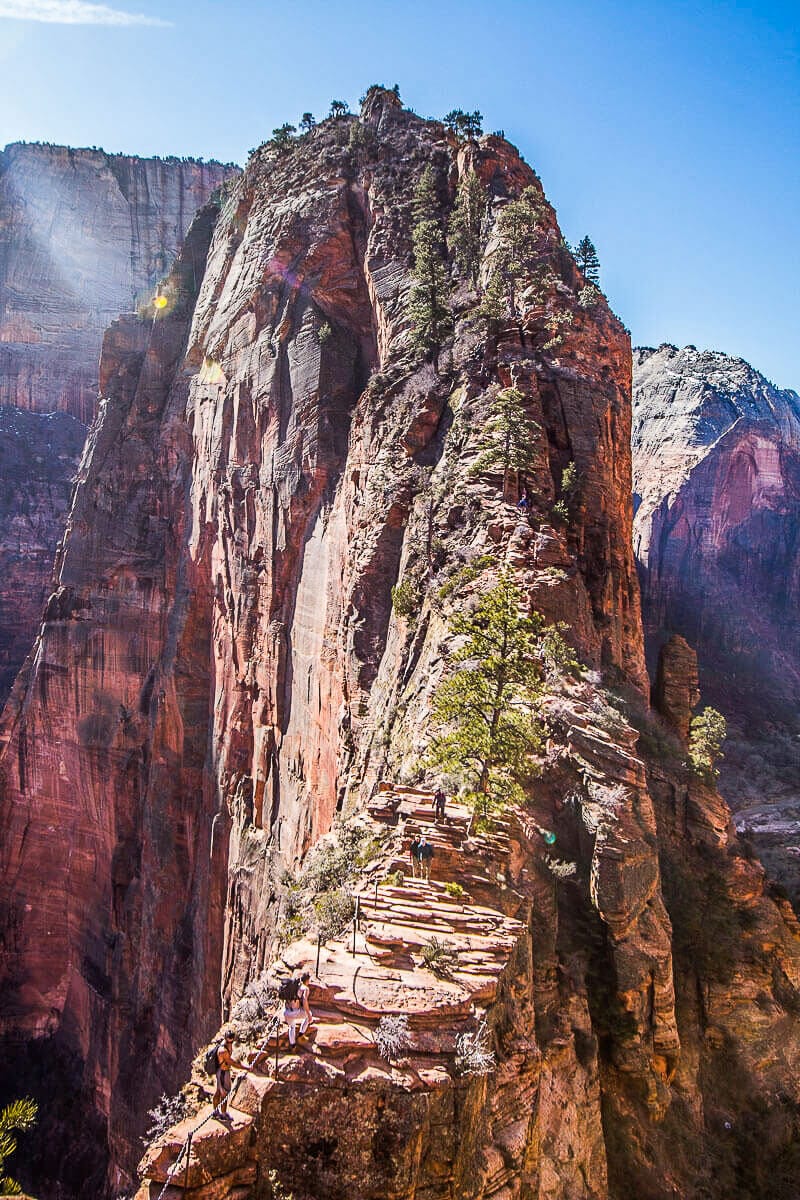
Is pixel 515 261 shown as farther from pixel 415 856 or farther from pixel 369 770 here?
pixel 415 856

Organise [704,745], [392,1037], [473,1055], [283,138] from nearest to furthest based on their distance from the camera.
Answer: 1. [392,1037]
2. [473,1055]
3. [704,745]
4. [283,138]

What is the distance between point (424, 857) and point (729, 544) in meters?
76.4

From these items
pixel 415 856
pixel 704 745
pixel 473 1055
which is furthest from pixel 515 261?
pixel 473 1055

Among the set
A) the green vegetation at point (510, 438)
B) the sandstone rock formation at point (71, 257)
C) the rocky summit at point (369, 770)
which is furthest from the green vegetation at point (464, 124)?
the sandstone rock formation at point (71, 257)

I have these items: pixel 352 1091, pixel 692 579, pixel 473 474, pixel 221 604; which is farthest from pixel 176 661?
pixel 692 579

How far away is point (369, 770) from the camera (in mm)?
23828

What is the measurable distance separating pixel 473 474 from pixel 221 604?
23.0 m

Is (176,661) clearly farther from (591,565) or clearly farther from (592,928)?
(592,928)

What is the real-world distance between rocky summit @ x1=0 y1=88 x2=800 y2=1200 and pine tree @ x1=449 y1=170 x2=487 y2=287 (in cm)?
14

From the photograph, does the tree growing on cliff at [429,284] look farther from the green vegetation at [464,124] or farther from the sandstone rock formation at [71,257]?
the sandstone rock formation at [71,257]

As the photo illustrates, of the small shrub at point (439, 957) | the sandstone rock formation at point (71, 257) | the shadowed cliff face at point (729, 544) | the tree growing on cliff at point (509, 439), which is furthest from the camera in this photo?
the sandstone rock formation at point (71, 257)

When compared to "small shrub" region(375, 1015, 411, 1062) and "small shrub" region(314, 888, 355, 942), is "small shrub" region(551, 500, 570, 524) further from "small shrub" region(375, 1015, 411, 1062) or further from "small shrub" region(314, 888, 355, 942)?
"small shrub" region(375, 1015, 411, 1062)

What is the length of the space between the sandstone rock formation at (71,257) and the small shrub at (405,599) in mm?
86532

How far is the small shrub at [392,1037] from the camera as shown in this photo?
1102 cm
